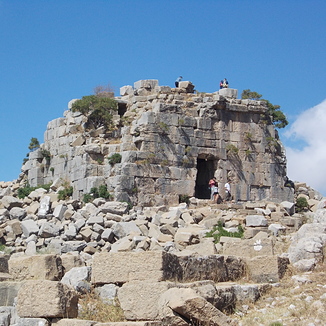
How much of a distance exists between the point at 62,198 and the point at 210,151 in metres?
5.44

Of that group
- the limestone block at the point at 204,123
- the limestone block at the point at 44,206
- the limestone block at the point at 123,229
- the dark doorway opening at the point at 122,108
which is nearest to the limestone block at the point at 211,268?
the limestone block at the point at 123,229

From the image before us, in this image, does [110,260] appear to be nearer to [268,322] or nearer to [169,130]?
[268,322]

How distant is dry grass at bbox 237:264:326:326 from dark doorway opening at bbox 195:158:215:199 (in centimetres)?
1447

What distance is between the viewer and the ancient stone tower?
81.3 ft

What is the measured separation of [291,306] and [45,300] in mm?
3546

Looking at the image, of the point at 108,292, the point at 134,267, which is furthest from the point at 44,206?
the point at 134,267

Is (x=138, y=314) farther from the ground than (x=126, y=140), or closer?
closer

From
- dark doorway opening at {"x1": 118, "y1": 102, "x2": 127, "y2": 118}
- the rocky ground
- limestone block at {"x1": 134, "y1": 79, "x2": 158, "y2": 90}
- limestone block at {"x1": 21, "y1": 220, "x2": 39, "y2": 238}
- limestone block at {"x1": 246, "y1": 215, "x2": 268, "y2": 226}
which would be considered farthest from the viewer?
dark doorway opening at {"x1": 118, "y1": 102, "x2": 127, "y2": 118}

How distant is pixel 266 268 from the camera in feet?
41.6

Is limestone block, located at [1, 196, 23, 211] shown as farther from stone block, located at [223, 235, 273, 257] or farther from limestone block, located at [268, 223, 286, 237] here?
stone block, located at [223, 235, 273, 257]

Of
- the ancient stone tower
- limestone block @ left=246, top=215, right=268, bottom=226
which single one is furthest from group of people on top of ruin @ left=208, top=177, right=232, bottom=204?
limestone block @ left=246, top=215, right=268, bottom=226

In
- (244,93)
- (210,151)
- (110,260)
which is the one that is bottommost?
(110,260)

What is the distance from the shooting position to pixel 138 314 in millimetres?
10289

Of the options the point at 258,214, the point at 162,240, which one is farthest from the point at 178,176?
the point at 162,240
